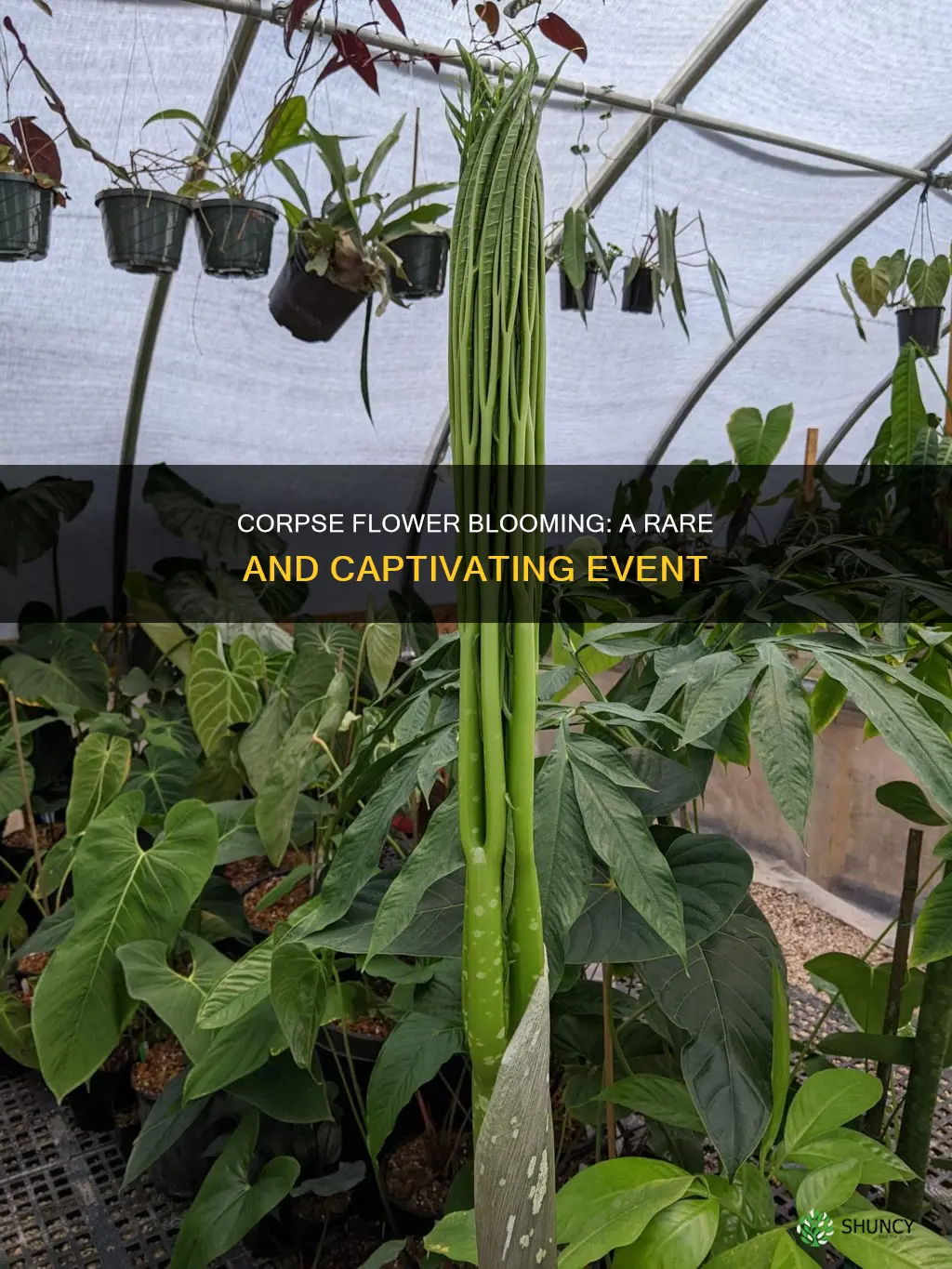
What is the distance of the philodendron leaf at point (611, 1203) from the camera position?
0.51 m

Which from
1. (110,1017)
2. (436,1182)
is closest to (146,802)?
(110,1017)

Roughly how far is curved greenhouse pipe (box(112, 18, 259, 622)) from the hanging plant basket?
12cm

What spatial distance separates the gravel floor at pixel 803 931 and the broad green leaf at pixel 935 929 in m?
1.49

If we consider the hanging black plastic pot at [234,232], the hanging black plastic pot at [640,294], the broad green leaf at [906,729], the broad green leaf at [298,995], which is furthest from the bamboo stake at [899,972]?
the hanging black plastic pot at [640,294]

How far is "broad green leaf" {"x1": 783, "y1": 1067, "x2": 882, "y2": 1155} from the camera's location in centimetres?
64

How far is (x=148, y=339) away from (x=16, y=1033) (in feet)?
6.79

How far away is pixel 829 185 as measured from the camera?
308cm

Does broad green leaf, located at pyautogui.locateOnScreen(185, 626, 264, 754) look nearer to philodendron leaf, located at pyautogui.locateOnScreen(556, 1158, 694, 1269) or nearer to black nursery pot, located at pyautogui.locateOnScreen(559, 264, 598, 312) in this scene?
philodendron leaf, located at pyautogui.locateOnScreen(556, 1158, 694, 1269)

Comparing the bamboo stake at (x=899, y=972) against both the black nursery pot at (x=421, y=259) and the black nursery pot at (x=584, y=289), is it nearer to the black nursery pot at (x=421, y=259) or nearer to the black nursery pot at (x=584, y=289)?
the black nursery pot at (x=421, y=259)

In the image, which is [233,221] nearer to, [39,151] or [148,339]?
[39,151]

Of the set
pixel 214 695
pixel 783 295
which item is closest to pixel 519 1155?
pixel 214 695

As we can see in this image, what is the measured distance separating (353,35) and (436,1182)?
1802 millimetres

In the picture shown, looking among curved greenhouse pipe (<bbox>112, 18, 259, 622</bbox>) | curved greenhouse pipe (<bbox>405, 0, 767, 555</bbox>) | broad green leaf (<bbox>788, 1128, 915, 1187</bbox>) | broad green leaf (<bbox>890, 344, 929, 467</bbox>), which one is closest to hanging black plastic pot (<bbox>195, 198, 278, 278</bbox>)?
curved greenhouse pipe (<bbox>112, 18, 259, 622</bbox>)

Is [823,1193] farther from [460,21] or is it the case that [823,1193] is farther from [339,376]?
[339,376]
